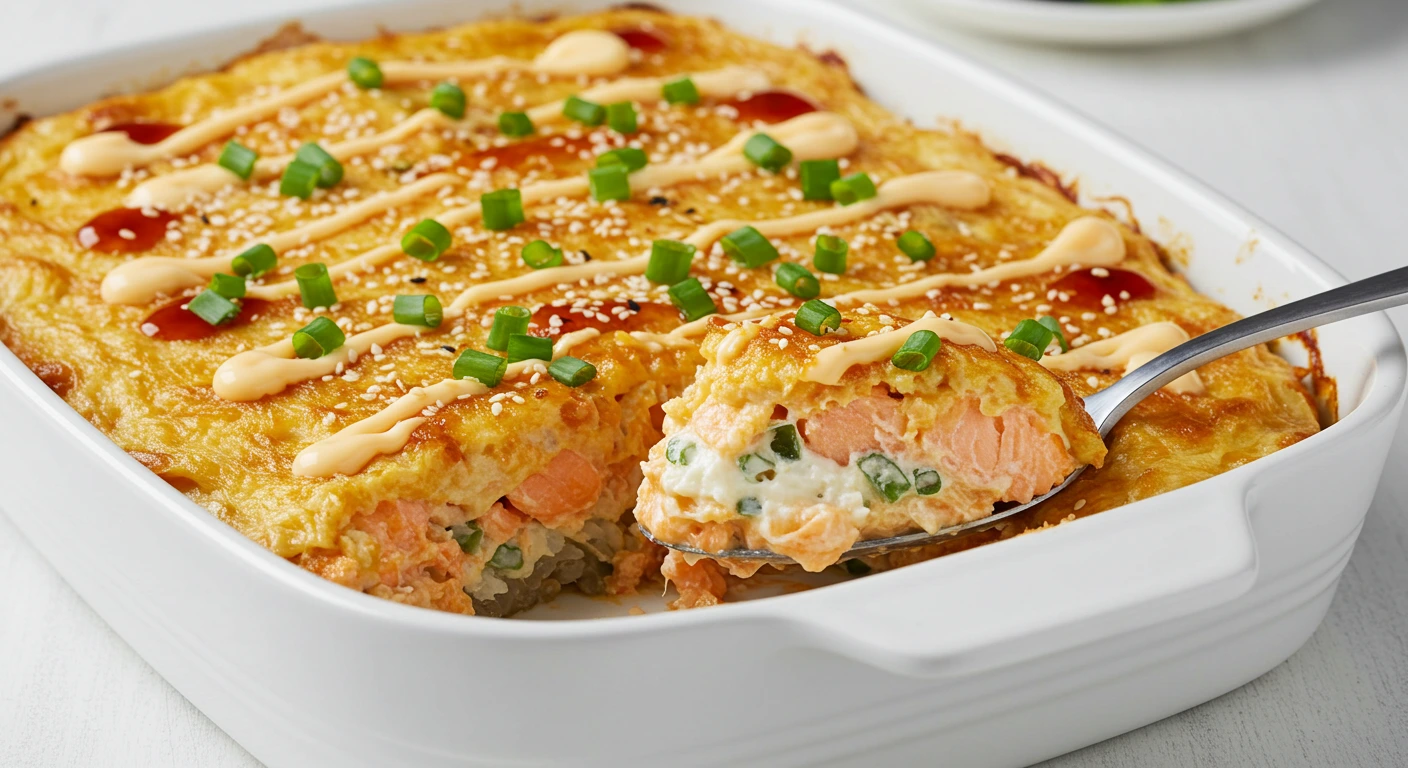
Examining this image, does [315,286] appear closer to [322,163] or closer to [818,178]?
[322,163]

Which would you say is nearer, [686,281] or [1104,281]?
[686,281]

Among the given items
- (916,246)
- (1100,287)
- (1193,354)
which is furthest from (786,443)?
(1100,287)

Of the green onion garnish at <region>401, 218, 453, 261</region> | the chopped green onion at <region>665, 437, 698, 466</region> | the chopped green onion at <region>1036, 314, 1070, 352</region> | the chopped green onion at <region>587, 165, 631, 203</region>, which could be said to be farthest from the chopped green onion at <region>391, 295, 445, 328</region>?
the chopped green onion at <region>1036, 314, 1070, 352</region>

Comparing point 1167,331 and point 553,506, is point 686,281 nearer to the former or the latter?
point 553,506

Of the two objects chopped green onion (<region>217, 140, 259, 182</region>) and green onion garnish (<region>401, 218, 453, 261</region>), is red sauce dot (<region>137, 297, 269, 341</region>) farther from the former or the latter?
chopped green onion (<region>217, 140, 259, 182</region>)

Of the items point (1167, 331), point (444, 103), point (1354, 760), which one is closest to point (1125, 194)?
point (1167, 331)

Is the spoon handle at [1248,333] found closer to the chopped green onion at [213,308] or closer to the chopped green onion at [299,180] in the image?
the chopped green onion at [213,308]
